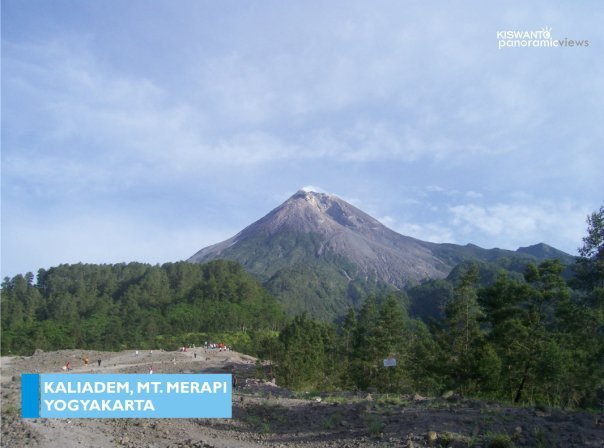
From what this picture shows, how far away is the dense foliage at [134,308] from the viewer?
208ft

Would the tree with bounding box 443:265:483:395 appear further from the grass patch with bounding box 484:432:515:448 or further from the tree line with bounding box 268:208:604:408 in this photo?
the grass patch with bounding box 484:432:515:448

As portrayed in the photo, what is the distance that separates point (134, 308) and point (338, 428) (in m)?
74.9

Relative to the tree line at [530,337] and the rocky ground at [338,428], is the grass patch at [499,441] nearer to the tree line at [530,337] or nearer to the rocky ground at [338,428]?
the rocky ground at [338,428]

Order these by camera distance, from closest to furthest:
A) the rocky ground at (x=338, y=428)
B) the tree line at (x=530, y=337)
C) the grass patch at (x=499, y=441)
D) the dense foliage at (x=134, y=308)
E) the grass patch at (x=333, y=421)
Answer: the grass patch at (x=499, y=441) < the rocky ground at (x=338, y=428) < the grass patch at (x=333, y=421) < the tree line at (x=530, y=337) < the dense foliage at (x=134, y=308)

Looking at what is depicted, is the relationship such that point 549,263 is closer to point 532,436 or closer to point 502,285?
point 502,285

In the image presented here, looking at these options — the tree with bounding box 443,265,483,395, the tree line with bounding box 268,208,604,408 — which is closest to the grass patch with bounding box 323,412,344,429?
the tree line with bounding box 268,208,604,408

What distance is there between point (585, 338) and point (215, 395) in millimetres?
15897

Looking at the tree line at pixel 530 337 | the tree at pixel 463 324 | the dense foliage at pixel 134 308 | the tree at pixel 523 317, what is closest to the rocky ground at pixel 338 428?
the tree line at pixel 530 337

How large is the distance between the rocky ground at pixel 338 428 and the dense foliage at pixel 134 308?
1845 inches

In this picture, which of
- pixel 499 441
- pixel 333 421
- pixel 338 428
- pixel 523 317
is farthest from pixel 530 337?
pixel 499 441

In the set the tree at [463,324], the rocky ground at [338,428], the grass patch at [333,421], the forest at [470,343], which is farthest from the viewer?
the tree at [463,324]

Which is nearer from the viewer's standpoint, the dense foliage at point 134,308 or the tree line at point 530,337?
the tree line at point 530,337

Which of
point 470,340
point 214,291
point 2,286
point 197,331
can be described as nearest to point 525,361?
point 470,340

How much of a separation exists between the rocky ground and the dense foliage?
46860 millimetres
